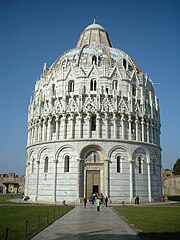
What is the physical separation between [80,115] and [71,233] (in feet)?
89.6

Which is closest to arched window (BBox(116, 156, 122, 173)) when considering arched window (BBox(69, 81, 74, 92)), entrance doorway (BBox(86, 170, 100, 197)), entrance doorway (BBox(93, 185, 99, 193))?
entrance doorway (BBox(86, 170, 100, 197))

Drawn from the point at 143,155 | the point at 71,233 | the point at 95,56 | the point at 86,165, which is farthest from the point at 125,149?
the point at 71,233

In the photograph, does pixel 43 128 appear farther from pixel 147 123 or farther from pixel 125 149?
pixel 147 123

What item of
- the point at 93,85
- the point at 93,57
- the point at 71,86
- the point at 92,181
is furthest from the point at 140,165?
the point at 93,57

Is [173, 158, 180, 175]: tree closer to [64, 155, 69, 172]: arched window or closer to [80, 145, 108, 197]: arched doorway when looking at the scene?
[80, 145, 108, 197]: arched doorway

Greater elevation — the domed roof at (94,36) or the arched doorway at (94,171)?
the domed roof at (94,36)

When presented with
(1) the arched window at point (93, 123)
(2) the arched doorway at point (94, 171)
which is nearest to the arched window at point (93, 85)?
(1) the arched window at point (93, 123)

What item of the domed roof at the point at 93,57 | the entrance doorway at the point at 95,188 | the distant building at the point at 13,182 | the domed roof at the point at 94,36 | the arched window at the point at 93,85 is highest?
the domed roof at the point at 94,36

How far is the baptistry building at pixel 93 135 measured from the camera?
3888 centimetres

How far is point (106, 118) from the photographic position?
40312mm

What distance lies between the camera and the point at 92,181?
38938mm

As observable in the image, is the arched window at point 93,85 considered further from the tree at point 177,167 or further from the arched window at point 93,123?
the tree at point 177,167

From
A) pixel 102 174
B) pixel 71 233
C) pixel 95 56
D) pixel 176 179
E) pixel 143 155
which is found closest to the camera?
pixel 71 233

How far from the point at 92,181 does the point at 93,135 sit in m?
6.99
